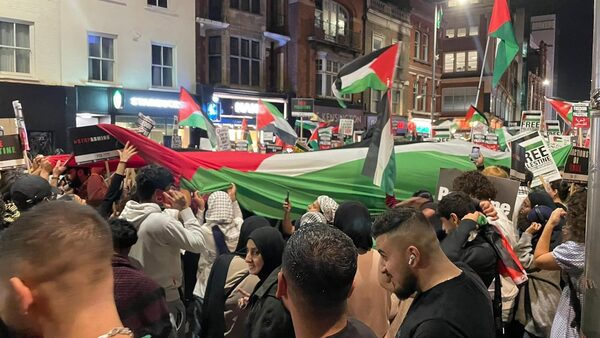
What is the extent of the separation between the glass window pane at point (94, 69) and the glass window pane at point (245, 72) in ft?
Answer: 24.5

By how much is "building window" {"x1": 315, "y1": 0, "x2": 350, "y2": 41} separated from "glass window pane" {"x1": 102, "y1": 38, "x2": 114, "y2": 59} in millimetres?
13150

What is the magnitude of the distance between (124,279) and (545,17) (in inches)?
2750

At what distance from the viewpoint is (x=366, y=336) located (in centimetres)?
209

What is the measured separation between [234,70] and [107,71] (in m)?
6.66

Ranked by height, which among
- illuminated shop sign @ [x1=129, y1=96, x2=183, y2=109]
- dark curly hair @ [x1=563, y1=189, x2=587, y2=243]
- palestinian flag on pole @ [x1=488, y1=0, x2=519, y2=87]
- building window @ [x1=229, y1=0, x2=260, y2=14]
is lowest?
dark curly hair @ [x1=563, y1=189, x2=587, y2=243]

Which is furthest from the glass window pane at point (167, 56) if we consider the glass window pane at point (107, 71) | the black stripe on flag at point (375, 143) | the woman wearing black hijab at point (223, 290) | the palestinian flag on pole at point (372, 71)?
the woman wearing black hijab at point (223, 290)

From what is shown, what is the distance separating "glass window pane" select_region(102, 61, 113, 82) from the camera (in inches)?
767

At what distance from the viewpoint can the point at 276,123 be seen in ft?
43.1

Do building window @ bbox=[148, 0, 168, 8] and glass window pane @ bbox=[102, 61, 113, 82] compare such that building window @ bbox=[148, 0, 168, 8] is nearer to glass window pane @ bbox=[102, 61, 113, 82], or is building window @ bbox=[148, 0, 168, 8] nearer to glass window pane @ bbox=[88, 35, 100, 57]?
glass window pane @ bbox=[88, 35, 100, 57]

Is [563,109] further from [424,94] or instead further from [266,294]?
[424,94]

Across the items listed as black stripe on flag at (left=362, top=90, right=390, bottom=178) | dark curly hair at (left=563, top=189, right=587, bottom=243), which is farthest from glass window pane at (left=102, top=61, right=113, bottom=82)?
dark curly hair at (left=563, top=189, right=587, bottom=243)

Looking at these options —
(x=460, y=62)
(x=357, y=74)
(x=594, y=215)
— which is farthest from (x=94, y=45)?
(x=460, y=62)

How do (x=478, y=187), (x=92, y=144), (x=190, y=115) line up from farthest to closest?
(x=190, y=115) → (x=92, y=144) → (x=478, y=187)

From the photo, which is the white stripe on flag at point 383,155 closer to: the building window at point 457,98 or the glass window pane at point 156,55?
the glass window pane at point 156,55
